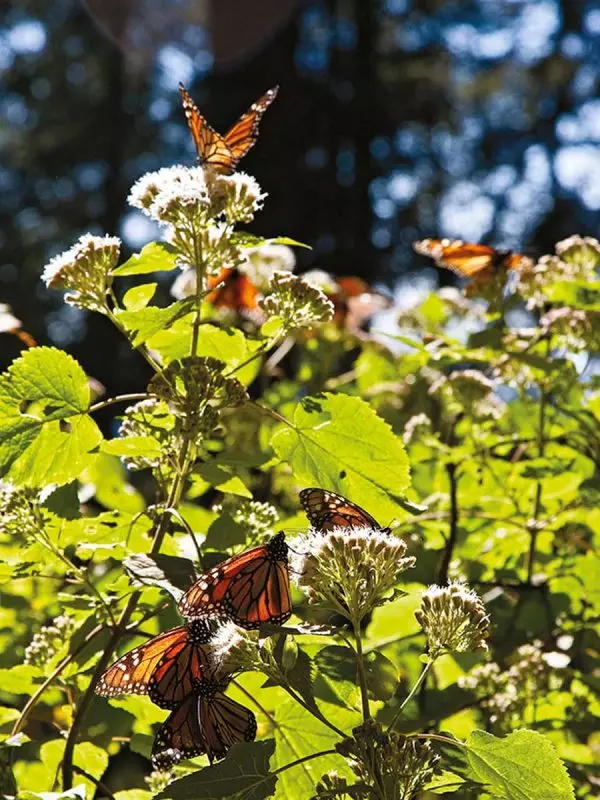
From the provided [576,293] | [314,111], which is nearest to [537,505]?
[576,293]

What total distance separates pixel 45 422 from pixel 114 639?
0.22 metres

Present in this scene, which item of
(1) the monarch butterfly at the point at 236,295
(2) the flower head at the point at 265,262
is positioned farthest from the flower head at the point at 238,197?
(2) the flower head at the point at 265,262

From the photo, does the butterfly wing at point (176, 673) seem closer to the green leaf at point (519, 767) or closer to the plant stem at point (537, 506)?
the green leaf at point (519, 767)

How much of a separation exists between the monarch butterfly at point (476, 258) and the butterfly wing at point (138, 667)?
966 mm

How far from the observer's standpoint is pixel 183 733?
0.82 m

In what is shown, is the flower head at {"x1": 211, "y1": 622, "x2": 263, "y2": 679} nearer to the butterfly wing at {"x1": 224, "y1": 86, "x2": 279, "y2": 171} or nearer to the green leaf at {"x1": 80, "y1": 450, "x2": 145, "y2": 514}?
the butterfly wing at {"x1": 224, "y1": 86, "x2": 279, "y2": 171}

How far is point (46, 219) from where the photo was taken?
1179 cm

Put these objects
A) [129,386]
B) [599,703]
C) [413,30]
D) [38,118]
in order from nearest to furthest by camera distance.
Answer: [599,703], [129,386], [413,30], [38,118]

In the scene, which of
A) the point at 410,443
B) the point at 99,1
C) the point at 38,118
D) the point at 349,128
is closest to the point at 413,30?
the point at 349,128

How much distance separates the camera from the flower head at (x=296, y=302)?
1.09m

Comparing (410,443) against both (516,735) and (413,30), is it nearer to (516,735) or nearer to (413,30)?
(516,735)

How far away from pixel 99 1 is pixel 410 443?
11.7m

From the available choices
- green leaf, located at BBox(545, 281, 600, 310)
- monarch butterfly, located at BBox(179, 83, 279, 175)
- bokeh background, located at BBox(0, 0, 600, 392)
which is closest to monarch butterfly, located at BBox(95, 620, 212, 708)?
monarch butterfly, located at BBox(179, 83, 279, 175)

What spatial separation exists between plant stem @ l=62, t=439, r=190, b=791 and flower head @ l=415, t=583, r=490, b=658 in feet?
0.96
